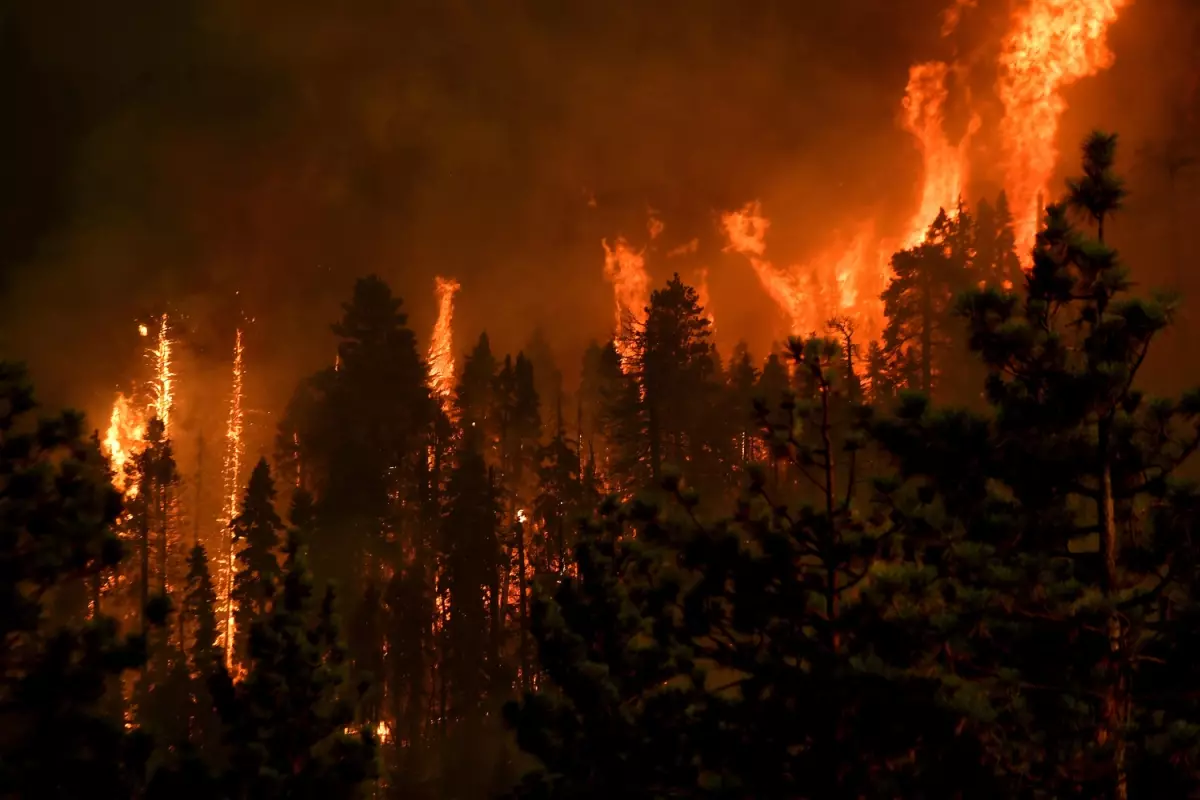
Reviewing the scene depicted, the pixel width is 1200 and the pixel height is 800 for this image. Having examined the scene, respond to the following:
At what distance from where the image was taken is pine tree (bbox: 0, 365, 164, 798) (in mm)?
11297

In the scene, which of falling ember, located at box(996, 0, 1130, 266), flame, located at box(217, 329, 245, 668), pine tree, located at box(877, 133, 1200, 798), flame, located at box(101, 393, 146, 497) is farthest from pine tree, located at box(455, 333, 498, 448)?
flame, located at box(101, 393, 146, 497)

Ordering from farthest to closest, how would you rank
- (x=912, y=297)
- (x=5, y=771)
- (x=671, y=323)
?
(x=912, y=297) → (x=671, y=323) → (x=5, y=771)

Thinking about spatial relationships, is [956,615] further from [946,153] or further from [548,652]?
[946,153]

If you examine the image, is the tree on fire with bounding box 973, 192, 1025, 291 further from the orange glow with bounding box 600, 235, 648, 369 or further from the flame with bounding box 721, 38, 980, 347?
the orange glow with bounding box 600, 235, 648, 369

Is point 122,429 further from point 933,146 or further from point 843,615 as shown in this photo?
point 843,615

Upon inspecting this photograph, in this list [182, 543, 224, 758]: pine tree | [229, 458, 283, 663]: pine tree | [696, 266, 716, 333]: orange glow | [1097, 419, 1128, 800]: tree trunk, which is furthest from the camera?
[696, 266, 716, 333]: orange glow

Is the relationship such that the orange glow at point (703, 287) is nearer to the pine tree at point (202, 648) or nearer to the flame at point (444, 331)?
the flame at point (444, 331)

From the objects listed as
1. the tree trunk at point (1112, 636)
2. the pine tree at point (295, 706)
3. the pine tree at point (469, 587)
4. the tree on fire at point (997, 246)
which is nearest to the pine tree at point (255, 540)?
the pine tree at point (469, 587)

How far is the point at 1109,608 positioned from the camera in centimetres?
889

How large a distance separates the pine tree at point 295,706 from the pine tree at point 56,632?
11.8ft

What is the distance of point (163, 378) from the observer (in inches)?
3824

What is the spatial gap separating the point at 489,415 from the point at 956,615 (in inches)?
2210

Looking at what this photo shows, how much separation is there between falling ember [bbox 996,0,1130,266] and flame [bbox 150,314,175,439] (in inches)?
3238

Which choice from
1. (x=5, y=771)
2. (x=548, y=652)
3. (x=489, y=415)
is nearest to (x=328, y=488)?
(x=489, y=415)
